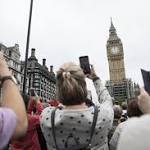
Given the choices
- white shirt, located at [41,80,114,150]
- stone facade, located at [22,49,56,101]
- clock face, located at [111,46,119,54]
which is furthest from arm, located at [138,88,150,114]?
clock face, located at [111,46,119,54]

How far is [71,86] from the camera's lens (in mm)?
2975

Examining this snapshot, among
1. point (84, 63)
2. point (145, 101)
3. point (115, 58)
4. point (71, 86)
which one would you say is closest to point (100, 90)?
point (84, 63)

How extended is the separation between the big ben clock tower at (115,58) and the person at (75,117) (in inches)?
5140

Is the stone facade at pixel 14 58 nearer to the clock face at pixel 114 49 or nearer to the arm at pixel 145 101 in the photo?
the arm at pixel 145 101

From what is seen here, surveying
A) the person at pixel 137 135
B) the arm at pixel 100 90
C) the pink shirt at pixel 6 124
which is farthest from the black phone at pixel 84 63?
the pink shirt at pixel 6 124

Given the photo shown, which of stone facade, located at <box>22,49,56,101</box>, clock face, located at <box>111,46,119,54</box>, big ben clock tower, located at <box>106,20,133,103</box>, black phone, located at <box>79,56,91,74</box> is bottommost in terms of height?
black phone, located at <box>79,56,91,74</box>

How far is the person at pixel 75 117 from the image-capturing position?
2.94 meters

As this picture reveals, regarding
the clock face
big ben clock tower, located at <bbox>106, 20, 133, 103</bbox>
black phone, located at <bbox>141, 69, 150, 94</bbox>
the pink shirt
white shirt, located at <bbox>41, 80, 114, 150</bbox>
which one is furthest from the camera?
the clock face

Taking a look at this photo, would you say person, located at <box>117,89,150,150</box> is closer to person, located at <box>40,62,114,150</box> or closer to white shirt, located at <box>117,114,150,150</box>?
white shirt, located at <box>117,114,150,150</box>

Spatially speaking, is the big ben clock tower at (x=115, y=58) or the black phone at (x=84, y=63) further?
the big ben clock tower at (x=115, y=58)

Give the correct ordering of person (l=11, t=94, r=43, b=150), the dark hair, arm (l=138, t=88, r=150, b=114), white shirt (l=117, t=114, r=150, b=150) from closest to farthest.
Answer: white shirt (l=117, t=114, r=150, b=150) < arm (l=138, t=88, r=150, b=114) < the dark hair < person (l=11, t=94, r=43, b=150)

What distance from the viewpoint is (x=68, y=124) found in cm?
297

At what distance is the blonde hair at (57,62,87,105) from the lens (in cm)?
298

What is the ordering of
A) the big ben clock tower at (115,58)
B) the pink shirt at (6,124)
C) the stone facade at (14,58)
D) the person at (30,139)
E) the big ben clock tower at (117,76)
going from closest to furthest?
the pink shirt at (6,124)
the person at (30,139)
the stone facade at (14,58)
the big ben clock tower at (117,76)
the big ben clock tower at (115,58)
